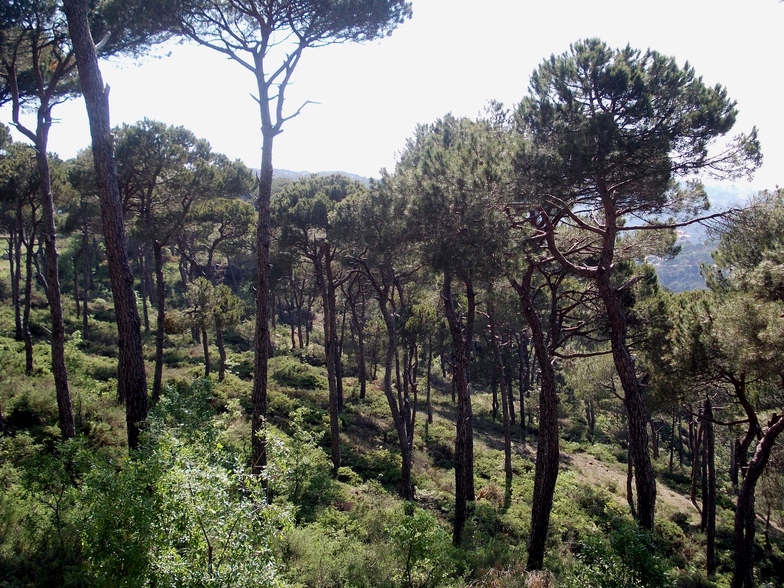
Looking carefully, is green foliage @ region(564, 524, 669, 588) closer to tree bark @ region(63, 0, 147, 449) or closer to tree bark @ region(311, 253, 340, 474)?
Result: tree bark @ region(63, 0, 147, 449)

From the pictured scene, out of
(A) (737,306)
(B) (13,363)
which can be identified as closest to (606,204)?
(A) (737,306)

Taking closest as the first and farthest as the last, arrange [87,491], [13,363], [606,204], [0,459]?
1. [87,491]
2. [0,459]
3. [606,204]
4. [13,363]

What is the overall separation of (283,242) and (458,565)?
44.0 feet

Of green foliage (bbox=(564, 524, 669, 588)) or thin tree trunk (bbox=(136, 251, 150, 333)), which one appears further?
thin tree trunk (bbox=(136, 251, 150, 333))

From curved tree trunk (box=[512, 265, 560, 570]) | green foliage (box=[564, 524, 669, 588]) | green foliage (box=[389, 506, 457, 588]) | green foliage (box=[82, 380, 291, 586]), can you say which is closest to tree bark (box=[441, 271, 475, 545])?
curved tree trunk (box=[512, 265, 560, 570])

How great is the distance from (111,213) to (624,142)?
33.0 feet

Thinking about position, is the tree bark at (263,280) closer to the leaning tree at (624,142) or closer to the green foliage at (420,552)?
the green foliage at (420,552)

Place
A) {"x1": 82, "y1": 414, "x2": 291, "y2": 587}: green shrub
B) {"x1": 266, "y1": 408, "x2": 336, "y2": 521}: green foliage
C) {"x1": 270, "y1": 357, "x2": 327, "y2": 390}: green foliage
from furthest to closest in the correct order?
{"x1": 270, "y1": 357, "x2": 327, "y2": 390}: green foliage, {"x1": 266, "y1": 408, "x2": 336, "y2": 521}: green foliage, {"x1": 82, "y1": 414, "x2": 291, "y2": 587}: green shrub

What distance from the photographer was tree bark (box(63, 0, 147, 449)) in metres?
7.84

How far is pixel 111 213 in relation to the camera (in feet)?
26.8

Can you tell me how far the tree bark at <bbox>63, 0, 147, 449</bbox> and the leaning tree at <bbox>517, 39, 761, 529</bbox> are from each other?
328 inches

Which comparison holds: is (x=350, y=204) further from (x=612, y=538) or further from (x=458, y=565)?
(x=612, y=538)

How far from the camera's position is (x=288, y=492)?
36.2 feet

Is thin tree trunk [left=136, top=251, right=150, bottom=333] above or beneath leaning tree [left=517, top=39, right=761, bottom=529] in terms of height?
beneath
